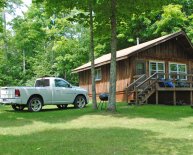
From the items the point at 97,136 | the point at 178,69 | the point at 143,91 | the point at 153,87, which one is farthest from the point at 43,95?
the point at 178,69

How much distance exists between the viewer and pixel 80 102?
20781 mm

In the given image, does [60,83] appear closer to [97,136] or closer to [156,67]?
[97,136]

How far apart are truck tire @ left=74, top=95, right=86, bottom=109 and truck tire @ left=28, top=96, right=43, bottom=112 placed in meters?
2.55

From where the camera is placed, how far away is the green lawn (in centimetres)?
811

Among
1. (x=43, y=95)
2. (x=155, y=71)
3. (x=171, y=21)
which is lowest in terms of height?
(x=43, y=95)

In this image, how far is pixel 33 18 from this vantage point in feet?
167

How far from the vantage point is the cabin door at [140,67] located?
2637cm

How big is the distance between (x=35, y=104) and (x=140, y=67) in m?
10.8

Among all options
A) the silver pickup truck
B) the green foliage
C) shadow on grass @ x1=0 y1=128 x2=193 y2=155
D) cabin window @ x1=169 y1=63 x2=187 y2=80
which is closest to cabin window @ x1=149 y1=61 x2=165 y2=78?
cabin window @ x1=169 y1=63 x2=187 y2=80

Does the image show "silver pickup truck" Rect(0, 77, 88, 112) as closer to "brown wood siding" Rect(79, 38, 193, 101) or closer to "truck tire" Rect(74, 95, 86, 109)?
"truck tire" Rect(74, 95, 86, 109)

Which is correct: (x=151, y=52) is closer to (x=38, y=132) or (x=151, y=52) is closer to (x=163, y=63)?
(x=163, y=63)

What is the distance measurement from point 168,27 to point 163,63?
11.1 meters

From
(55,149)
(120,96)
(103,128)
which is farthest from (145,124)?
(120,96)

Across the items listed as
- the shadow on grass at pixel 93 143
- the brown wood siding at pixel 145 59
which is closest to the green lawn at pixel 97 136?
the shadow on grass at pixel 93 143
